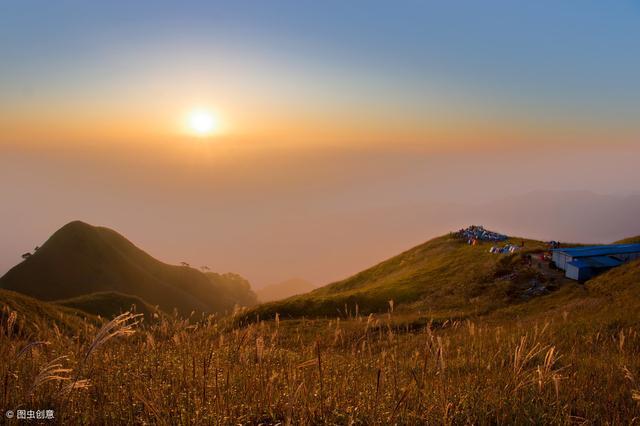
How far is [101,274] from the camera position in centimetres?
11056

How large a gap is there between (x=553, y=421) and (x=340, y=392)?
8.84 feet

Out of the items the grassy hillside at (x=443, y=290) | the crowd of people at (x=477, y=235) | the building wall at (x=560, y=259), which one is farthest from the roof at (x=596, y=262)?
the crowd of people at (x=477, y=235)

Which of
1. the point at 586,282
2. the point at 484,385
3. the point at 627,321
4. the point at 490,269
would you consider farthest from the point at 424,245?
the point at 484,385

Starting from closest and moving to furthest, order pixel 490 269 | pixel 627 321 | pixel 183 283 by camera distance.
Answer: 1. pixel 627 321
2. pixel 490 269
3. pixel 183 283

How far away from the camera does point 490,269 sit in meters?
50.1

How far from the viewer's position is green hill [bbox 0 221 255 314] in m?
101

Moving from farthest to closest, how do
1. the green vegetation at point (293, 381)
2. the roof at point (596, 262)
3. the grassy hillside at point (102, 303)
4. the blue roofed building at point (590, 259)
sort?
the grassy hillside at point (102, 303)
the roof at point (596, 262)
the blue roofed building at point (590, 259)
the green vegetation at point (293, 381)

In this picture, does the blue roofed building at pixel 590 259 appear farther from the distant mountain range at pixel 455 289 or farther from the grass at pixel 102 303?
the grass at pixel 102 303

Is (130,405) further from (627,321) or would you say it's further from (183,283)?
(183,283)

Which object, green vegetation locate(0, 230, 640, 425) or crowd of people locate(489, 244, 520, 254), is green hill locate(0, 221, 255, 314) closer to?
crowd of people locate(489, 244, 520, 254)

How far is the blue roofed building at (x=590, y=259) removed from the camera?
1693 inches

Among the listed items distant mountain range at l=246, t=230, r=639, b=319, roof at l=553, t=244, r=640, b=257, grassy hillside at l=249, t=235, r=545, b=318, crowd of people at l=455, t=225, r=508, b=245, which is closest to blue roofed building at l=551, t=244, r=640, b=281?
roof at l=553, t=244, r=640, b=257

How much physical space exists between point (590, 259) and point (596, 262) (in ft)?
1.91

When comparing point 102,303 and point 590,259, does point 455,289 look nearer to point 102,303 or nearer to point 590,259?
point 590,259
